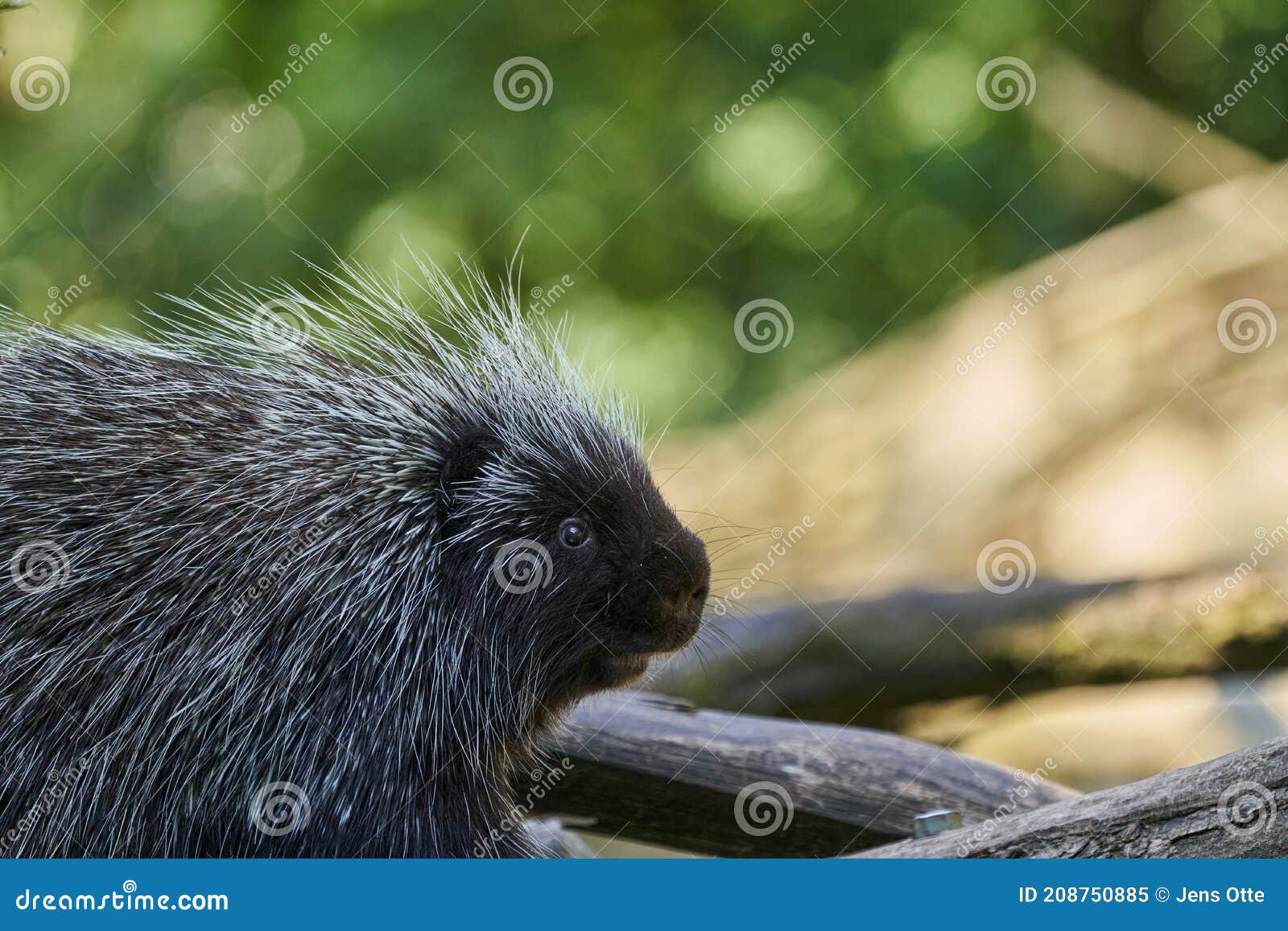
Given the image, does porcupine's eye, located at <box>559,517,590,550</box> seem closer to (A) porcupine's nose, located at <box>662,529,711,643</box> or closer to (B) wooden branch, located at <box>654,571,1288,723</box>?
(A) porcupine's nose, located at <box>662,529,711,643</box>

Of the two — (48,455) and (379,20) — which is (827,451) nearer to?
(379,20)

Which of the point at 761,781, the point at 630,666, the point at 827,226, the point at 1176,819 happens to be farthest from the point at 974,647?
the point at 827,226

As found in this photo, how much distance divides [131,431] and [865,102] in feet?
26.5

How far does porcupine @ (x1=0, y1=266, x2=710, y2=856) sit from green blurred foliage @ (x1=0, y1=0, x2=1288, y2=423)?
19.9ft

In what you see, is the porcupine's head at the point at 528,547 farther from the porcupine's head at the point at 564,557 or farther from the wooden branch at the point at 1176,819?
the wooden branch at the point at 1176,819

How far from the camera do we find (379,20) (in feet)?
29.3

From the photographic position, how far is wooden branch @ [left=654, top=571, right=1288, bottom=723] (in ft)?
14.8

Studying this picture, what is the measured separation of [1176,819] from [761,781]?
174cm

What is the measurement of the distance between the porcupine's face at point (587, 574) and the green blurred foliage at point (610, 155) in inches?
245

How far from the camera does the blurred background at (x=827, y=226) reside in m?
8.39

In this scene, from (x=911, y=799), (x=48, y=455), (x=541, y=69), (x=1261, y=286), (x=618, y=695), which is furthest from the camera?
(x=541, y=69)

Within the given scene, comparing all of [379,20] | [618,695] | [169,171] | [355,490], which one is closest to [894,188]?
[379,20]

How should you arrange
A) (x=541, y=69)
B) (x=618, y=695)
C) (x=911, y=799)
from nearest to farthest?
(x=911, y=799) → (x=618, y=695) → (x=541, y=69)

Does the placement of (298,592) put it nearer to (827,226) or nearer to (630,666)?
(630,666)
